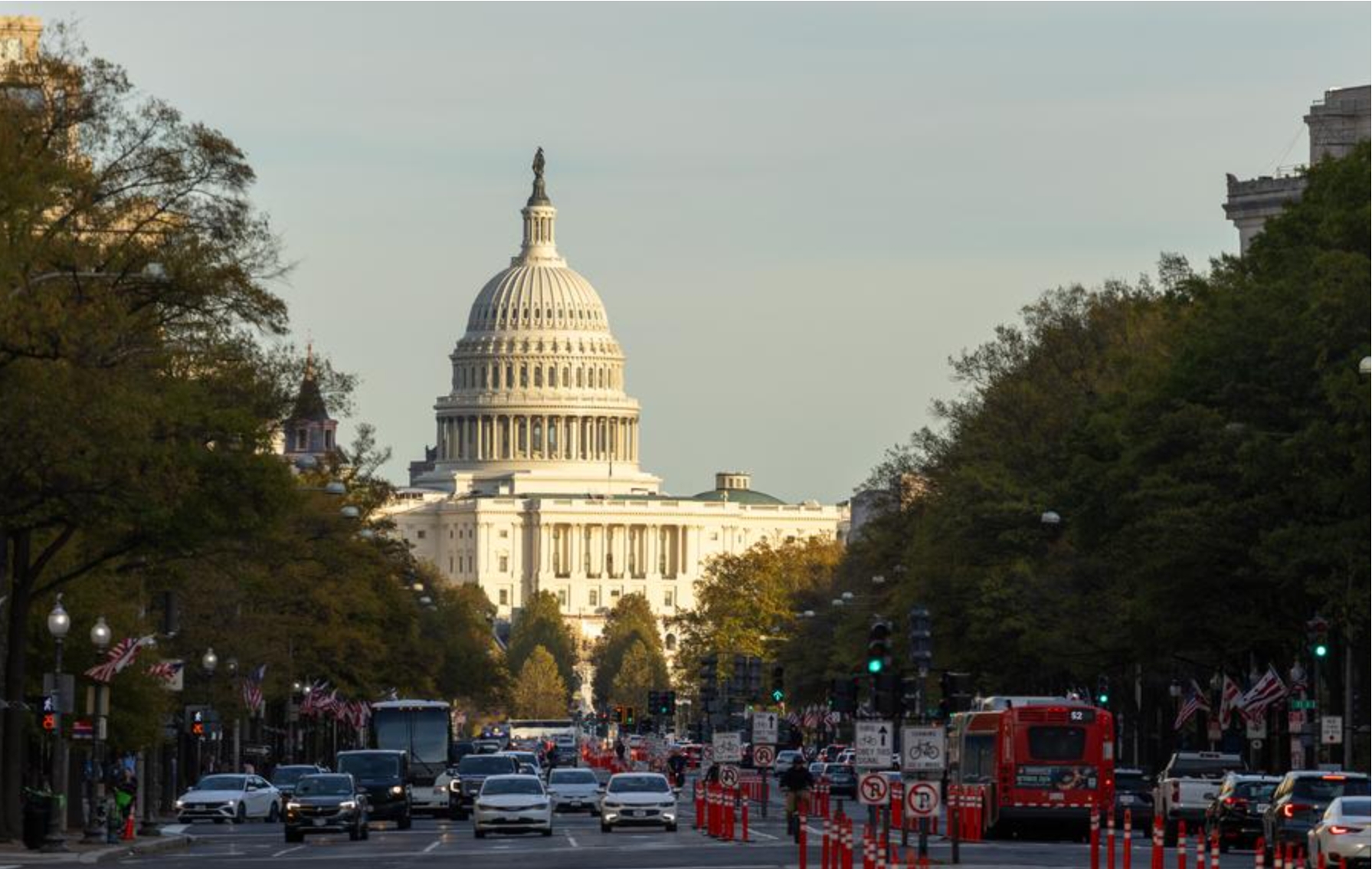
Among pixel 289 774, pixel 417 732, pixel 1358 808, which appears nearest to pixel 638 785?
pixel 289 774

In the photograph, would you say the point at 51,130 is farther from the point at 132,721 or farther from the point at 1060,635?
the point at 1060,635

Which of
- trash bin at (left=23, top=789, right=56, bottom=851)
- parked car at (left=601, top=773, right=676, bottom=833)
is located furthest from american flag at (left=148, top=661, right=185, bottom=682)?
trash bin at (left=23, top=789, right=56, bottom=851)

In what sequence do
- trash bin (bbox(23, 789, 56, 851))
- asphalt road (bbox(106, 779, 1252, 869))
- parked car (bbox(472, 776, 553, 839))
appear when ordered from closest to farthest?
asphalt road (bbox(106, 779, 1252, 869))
trash bin (bbox(23, 789, 56, 851))
parked car (bbox(472, 776, 553, 839))

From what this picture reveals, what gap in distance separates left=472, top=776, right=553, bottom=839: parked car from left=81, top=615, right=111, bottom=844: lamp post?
763 centimetres

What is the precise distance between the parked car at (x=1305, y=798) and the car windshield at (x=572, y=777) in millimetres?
40625

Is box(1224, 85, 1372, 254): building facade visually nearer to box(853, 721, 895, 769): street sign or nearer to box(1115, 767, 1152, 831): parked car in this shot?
box(1115, 767, 1152, 831): parked car

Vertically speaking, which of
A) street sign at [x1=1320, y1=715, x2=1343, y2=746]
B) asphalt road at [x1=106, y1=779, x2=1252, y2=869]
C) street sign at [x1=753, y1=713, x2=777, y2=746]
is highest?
street sign at [x1=753, y1=713, x2=777, y2=746]

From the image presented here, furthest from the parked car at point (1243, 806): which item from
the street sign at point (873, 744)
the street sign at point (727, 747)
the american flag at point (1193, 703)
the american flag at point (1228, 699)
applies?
the american flag at point (1193, 703)

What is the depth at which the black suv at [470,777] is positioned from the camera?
10231 cm

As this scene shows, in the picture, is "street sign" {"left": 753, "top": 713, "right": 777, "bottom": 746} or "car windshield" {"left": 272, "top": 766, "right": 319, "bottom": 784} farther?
"car windshield" {"left": 272, "top": 766, "right": 319, "bottom": 784}

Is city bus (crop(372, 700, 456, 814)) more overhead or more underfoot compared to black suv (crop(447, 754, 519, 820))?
more overhead

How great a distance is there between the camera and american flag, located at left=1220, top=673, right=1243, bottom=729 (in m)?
91.2

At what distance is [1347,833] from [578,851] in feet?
59.0

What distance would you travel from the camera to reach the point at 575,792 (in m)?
97.1
